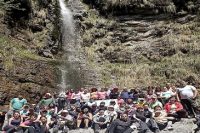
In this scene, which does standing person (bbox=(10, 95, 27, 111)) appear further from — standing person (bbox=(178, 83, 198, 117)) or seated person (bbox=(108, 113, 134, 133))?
standing person (bbox=(178, 83, 198, 117))

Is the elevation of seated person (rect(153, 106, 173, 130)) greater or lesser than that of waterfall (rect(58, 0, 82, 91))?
greater

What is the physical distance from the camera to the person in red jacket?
62.1 feet

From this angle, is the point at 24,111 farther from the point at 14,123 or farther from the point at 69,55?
Result: the point at 69,55

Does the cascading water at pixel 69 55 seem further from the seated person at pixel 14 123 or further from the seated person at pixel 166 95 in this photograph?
the seated person at pixel 14 123

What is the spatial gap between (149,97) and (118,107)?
5.97 feet

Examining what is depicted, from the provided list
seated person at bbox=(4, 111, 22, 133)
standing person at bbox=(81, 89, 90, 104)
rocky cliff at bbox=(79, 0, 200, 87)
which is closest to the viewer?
seated person at bbox=(4, 111, 22, 133)

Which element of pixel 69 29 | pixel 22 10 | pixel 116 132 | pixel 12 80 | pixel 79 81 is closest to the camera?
pixel 116 132

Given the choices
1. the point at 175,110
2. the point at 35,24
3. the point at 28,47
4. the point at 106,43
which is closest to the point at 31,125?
the point at 175,110

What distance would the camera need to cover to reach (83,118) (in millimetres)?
19391

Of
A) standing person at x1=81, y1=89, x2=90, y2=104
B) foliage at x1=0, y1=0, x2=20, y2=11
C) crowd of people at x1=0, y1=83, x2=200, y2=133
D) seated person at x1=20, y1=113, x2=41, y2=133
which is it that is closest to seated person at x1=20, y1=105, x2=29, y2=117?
crowd of people at x1=0, y1=83, x2=200, y2=133

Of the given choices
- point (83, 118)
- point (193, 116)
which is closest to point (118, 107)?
point (83, 118)

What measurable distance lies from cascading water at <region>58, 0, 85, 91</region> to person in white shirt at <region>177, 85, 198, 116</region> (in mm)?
11941

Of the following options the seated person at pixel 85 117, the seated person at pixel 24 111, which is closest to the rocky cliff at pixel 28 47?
the seated person at pixel 24 111

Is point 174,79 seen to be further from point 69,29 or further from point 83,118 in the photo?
point 83,118
